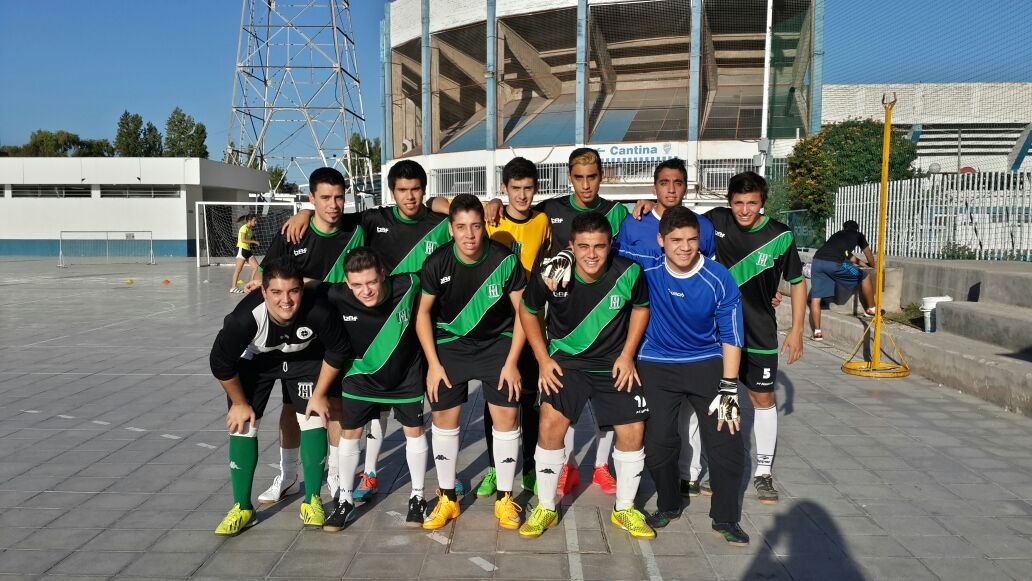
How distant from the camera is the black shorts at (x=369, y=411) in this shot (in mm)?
4668

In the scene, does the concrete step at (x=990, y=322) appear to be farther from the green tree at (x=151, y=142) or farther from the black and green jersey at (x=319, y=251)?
the green tree at (x=151, y=142)

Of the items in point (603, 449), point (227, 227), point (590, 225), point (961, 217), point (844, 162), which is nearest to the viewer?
point (590, 225)

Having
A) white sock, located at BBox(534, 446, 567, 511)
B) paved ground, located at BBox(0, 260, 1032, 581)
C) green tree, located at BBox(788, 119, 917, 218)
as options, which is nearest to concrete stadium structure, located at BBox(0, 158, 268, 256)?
green tree, located at BBox(788, 119, 917, 218)

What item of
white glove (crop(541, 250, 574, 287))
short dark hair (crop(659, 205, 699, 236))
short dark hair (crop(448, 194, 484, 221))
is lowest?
white glove (crop(541, 250, 574, 287))

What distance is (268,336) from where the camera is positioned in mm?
4453

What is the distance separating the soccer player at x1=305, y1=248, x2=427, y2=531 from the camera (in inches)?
180

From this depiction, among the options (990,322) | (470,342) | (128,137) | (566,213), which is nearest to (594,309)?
(470,342)

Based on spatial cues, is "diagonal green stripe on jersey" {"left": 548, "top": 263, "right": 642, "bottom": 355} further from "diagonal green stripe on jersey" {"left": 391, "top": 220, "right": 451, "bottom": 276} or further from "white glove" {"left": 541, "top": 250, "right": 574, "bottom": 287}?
"diagonal green stripe on jersey" {"left": 391, "top": 220, "right": 451, "bottom": 276}

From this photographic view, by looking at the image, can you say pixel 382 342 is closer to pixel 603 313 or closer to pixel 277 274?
pixel 277 274

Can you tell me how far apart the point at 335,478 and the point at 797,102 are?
124ft

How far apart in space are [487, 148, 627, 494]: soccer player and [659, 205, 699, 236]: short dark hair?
2.26 ft

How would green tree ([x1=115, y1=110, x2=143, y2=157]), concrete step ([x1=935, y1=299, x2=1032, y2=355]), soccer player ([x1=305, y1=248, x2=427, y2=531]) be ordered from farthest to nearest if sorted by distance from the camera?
green tree ([x1=115, y1=110, x2=143, y2=157]) < concrete step ([x1=935, y1=299, x2=1032, y2=355]) < soccer player ([x1=305, y1=248, x2=427, y2=531])

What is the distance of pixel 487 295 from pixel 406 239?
88 centimetres

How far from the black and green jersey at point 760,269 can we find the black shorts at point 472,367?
165cm
